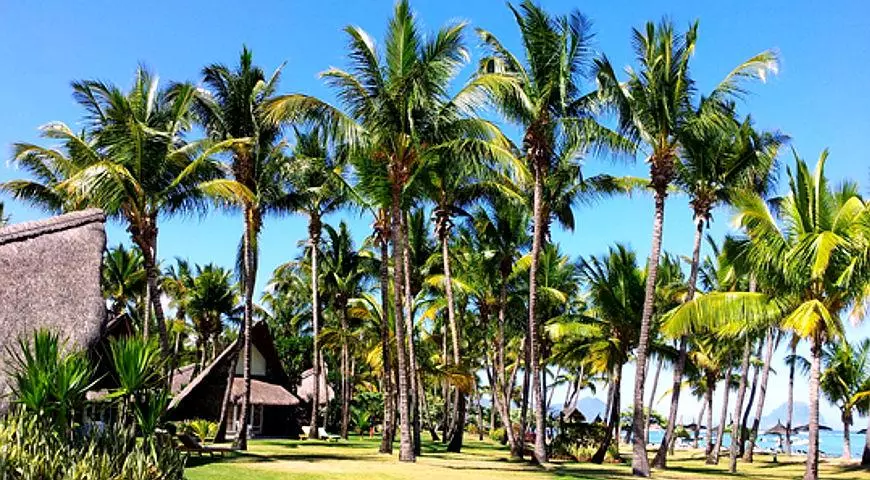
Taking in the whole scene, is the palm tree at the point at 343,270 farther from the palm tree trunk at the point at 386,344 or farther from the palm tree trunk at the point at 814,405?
the palm tree trunk at the point at 814,405

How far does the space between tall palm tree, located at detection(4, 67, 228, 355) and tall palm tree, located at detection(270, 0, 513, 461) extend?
3.77 meters

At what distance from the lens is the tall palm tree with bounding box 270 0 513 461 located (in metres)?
20.9

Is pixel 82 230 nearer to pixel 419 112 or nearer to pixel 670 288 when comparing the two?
pixel 419 112

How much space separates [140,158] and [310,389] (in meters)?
25.6

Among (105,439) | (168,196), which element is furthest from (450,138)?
(105,439)

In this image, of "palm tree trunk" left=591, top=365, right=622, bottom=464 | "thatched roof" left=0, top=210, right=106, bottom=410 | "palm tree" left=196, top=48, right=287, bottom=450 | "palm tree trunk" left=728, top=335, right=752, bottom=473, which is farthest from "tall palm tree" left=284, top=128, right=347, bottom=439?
"palm tree trunk" left=728, top=335, right=752, bottom=473

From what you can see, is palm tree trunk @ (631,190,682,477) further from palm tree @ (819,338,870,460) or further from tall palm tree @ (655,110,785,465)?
palm tree @ (819,338,870,460)

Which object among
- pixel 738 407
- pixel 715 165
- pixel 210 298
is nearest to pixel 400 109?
pixel 715 165

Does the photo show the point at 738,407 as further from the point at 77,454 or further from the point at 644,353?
the point at 77,454

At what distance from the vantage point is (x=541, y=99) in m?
22.5

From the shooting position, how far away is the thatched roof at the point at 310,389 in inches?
1689

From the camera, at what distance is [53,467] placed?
9445mm

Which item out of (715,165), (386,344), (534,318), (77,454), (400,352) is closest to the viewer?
(77,454)

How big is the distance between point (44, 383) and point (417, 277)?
2148 centimetres
